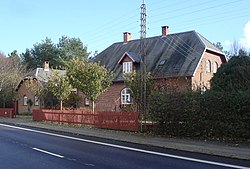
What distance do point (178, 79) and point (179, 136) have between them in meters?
13.9

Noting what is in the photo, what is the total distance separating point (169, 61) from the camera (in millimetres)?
34250

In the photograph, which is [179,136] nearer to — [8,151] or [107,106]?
[8,151]

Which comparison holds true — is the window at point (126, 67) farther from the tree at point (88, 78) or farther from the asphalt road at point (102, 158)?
the asphalt road at point (102, 158)

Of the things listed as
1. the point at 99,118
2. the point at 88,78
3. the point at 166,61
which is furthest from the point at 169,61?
the point at 99,118

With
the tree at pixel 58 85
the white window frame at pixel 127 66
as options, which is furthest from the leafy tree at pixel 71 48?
the tree at pixel 58 85

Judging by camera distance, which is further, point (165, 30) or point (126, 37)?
point (126, 37)

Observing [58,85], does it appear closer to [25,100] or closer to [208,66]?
[208,66]

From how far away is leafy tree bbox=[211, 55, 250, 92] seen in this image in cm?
1768

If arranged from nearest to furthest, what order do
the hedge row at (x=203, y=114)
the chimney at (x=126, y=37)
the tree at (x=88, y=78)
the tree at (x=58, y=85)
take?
the hedge row at (x=203, y=114) < the tree at (x=88, y=78) < the tree at (x=58, y=85) < the chimney at (x=126, y=37)

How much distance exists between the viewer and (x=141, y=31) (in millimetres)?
20828

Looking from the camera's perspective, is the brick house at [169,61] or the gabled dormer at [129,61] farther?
the gabled dormer at [129,61]

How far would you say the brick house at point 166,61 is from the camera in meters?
31.9

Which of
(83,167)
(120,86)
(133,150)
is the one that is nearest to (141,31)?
(133,150)

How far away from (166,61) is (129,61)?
422 centimetres
